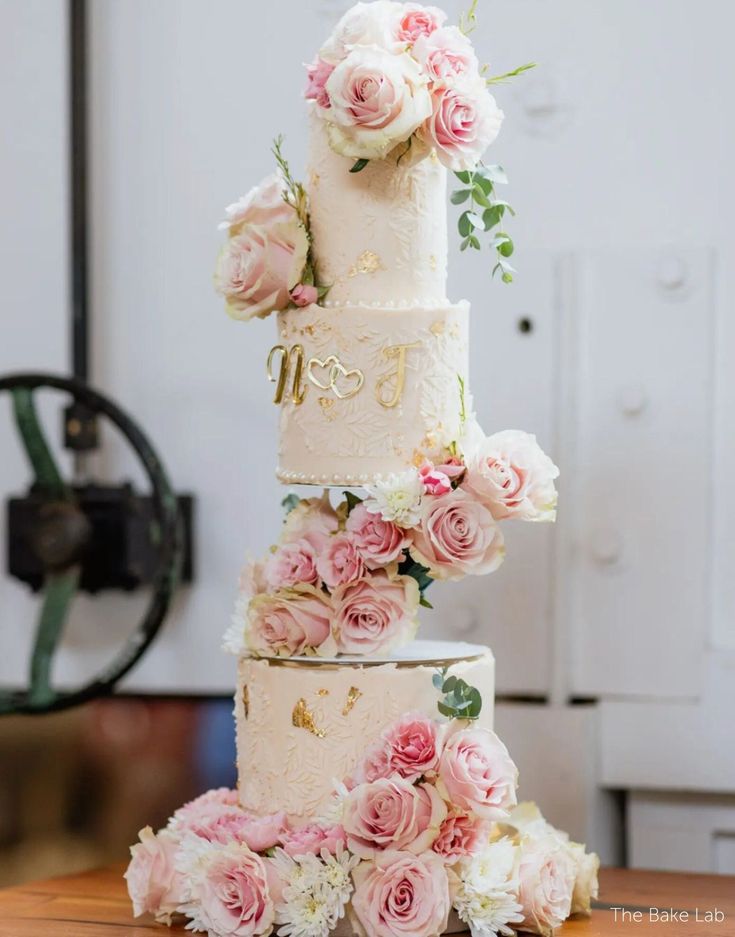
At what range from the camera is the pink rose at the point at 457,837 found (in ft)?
3.76

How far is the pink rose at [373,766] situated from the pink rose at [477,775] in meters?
0.05

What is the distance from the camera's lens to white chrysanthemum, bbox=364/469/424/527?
1.17m

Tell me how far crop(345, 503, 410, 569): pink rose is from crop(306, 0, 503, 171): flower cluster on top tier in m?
0.32

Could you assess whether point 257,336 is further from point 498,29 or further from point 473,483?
point 473,483

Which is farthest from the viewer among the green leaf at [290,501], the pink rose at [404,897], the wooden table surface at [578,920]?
the green leaf at [290,501]

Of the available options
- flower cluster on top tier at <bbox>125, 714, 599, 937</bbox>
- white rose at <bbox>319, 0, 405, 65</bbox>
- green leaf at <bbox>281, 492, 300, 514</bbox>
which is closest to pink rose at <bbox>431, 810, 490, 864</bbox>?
flower cluster on top tier at <bbox>125, 714, 599, 937</bbox>

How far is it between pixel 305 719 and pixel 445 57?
607 millimetres

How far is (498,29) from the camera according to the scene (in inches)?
66.1

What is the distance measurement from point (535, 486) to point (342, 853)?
14.2 inches

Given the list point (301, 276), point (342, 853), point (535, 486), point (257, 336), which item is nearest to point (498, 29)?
point (257, 336)

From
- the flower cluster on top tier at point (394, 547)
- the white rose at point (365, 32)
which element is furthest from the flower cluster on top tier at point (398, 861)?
the white rose at point (365, 32)

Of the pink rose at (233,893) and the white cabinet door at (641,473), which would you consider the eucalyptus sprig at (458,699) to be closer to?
the pink rose at (233,893)

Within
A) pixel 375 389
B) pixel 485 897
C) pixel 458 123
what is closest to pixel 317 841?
pixel 485 897

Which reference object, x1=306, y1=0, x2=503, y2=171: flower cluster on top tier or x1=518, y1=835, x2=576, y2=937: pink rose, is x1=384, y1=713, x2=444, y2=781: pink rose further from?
x1=306, y1=0, x2=503, y2=171: flower cluster on top tier
